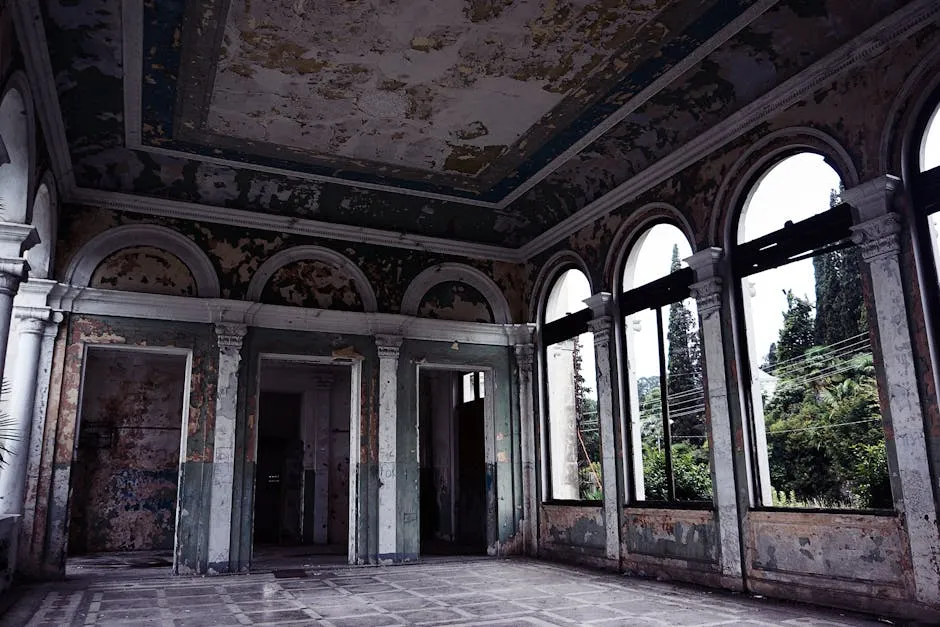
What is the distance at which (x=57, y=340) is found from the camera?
872 cm

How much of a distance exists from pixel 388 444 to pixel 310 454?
4.69m

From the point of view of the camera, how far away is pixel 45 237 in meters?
8.60

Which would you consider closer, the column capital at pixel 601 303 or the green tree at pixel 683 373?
the green tree at pixel 683 373

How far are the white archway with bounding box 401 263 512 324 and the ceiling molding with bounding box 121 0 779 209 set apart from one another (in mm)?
1142

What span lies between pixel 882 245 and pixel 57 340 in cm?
894

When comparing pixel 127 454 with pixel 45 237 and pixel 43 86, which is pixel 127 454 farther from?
pixel 43 86

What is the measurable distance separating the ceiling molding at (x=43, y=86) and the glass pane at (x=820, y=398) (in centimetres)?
699

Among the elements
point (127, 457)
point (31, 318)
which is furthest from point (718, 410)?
point (127, 457)

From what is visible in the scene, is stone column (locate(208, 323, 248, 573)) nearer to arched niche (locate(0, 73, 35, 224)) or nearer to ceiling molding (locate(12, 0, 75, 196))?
ceiling molding (locate(12, 0, 75, 196))

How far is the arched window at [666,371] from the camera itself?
8.24m

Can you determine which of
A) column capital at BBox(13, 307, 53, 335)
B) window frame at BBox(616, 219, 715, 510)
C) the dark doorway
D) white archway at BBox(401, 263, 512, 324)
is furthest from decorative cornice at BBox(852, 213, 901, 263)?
the dark doorway

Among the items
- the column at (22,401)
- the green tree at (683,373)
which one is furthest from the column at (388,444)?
the column at (22,401)

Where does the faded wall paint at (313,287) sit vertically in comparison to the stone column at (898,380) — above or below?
above

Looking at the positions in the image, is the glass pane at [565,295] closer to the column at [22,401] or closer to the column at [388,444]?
the column at [388,444]
